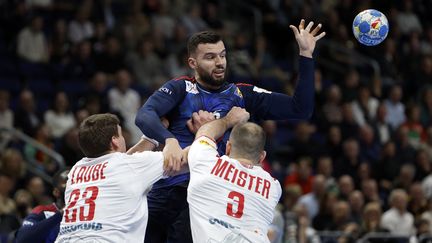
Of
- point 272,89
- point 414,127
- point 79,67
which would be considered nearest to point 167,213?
point 79,67

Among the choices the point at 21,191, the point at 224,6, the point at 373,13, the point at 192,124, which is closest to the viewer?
the point at 192,124

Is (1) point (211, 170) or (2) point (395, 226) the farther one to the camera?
(2) point (395, 226)

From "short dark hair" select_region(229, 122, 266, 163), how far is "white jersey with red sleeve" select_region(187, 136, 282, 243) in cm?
9

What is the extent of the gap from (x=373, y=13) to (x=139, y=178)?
2800 millimetres

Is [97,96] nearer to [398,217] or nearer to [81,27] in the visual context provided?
[81,27]

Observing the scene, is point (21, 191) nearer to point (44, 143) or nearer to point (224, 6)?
point (44, 143)

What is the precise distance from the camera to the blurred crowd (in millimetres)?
16281

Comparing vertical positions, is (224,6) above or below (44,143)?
above

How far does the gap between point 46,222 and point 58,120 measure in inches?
329

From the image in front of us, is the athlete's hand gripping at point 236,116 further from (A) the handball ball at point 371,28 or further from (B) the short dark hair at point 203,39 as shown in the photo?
(A) the handball ball at point 371,28

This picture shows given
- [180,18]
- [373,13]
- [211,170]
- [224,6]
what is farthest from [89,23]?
[211,170]

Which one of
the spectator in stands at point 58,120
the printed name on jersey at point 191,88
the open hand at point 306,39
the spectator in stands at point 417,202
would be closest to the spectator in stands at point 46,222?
the printed name on jersey at point 191,88

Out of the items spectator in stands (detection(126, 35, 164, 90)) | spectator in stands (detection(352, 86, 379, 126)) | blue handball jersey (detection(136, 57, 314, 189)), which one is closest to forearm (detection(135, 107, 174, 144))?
blue handball jersey (detection(136, 57, 314, 189))

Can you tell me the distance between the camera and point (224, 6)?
23.2 metres
